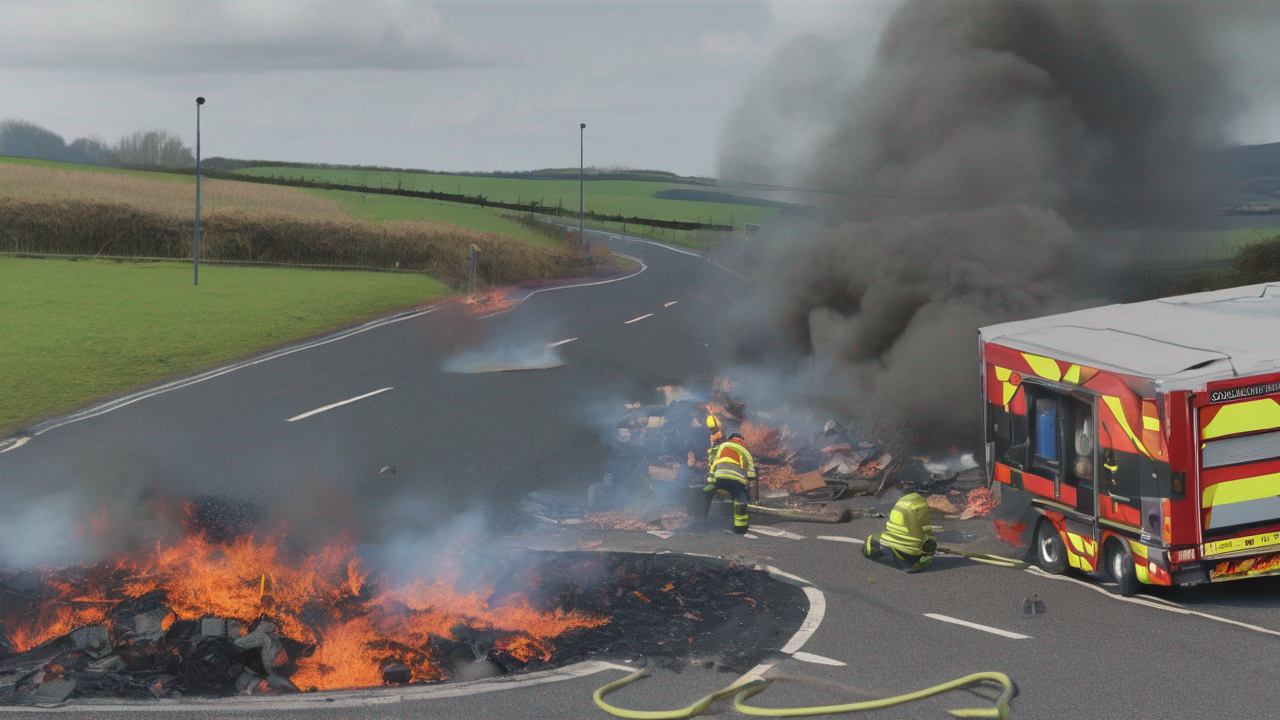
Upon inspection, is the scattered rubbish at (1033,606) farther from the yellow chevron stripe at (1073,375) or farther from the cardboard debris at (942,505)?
the cardboard debris at (942,505)

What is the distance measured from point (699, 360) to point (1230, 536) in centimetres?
1765

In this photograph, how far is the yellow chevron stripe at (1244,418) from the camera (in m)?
10.2

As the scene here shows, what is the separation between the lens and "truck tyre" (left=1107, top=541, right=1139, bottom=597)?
35.4ft

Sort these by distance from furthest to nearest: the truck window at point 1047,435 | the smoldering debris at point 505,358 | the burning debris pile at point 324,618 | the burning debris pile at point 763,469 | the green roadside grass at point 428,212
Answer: the green roadside grass at point 428,212, the smoldering debris at point 505,358, the burning debris pile at point 763,469, the truck window at point 1047,435, the burning debris pile at point 324,618

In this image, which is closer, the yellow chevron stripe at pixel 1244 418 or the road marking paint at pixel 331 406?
the yellow chevron stripe at pixel 1244 418

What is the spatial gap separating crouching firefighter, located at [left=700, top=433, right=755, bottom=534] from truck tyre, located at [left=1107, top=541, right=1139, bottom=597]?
4.62 metres

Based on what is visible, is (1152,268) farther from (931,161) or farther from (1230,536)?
(1230,536)

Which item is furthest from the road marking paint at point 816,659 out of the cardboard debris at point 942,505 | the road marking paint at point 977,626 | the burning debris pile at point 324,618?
the cardboard debris at point 942,505

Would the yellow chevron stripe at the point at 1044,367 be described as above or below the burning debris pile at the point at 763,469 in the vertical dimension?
above

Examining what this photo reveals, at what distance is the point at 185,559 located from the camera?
11.5 m

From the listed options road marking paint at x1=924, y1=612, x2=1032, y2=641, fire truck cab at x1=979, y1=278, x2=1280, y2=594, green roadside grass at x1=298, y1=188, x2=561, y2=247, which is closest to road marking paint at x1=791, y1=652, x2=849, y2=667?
road marking paint at x1=924, y1=612, x2=1032, y2=641

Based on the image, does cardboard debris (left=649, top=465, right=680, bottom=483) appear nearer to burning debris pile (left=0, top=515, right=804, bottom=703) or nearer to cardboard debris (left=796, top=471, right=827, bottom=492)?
cardboard debris (left=796, top=471, right=827, bottom=492)

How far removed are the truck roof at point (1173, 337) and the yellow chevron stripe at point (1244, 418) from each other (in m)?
0.36

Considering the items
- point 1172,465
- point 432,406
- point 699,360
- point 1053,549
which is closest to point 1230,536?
point 1172,465
